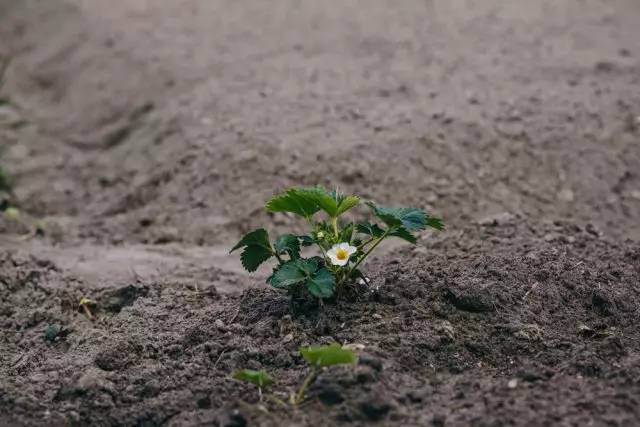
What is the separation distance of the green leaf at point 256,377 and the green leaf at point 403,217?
55 cm

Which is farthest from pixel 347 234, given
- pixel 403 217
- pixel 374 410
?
pixel 374 410

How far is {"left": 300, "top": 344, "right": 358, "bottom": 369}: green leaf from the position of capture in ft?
6.91

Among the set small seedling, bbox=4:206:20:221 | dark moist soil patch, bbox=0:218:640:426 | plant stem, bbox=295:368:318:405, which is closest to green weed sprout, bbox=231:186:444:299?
dark moist soil patch, bbox=0:218:640:426

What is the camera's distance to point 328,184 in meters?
3.97

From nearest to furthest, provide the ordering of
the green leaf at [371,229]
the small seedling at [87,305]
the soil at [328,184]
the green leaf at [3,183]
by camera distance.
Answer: the soil at [328,184] < the green leaf at [371,229] < the small seedling at [87,305] < the green leaf at [3,183]

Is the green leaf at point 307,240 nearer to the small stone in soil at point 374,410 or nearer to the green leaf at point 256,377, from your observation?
the green leaf at point 256,377

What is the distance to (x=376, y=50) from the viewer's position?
16.2ft

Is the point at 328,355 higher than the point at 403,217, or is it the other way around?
the point at 403,217

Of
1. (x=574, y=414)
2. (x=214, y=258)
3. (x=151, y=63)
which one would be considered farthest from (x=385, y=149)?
(x=574, y=414)

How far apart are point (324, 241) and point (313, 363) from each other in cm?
50

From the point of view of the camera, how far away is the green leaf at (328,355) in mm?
2105

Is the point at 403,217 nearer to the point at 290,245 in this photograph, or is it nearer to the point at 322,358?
the point at 290,245

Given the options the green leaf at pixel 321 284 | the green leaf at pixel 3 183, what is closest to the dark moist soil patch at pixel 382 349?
the green leaf at pixel 321 284

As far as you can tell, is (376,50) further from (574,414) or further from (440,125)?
(574,414)
